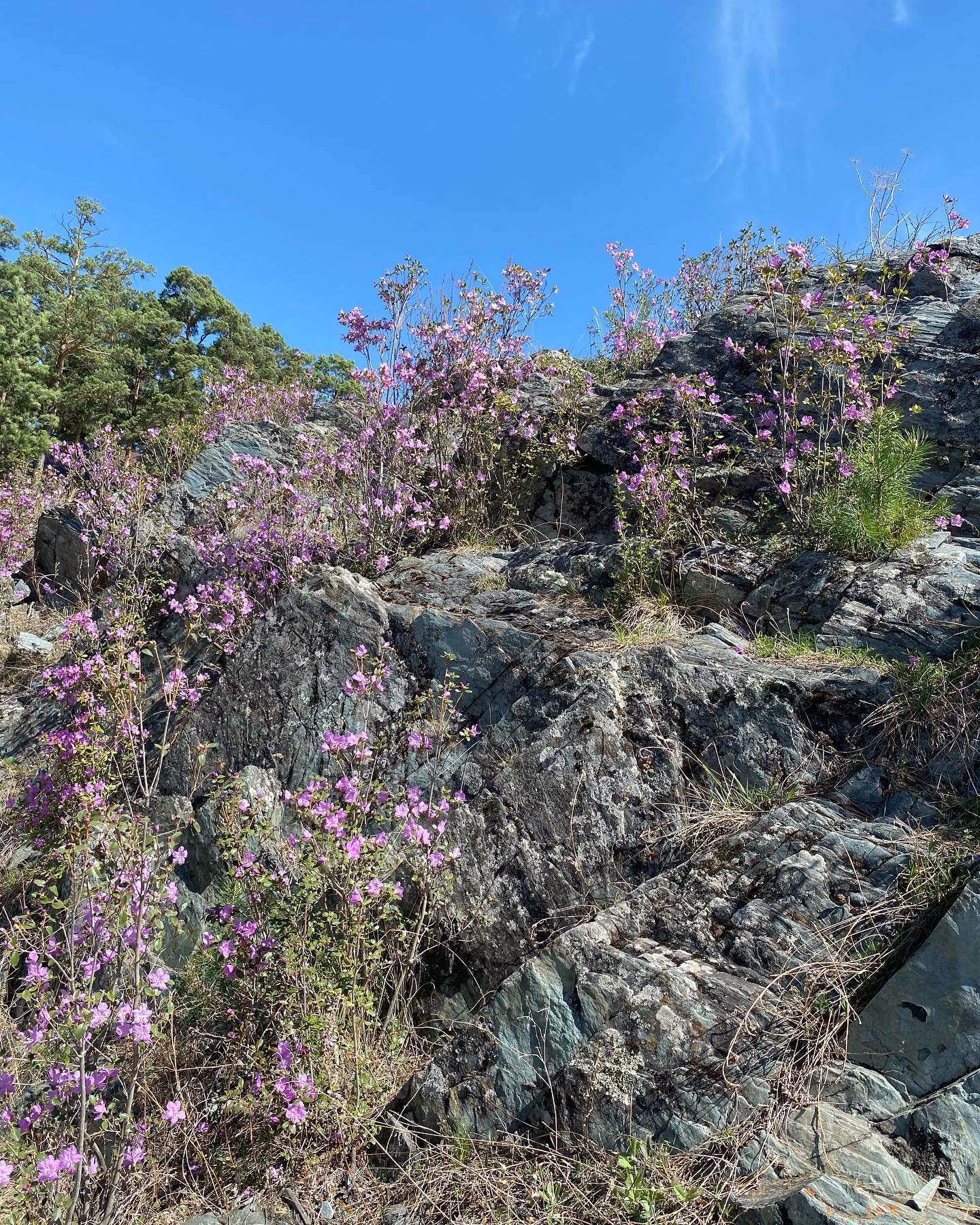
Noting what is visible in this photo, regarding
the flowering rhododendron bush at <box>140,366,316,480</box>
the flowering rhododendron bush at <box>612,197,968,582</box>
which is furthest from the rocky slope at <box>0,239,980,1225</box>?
the flowering rhododendron bush at <box>140,366,316,480</box>

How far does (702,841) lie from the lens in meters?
3.54

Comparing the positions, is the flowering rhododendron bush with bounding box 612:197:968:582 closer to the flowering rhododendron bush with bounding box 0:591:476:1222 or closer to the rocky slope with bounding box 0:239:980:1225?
the rocky slope with bounding box 0:239:980:1225

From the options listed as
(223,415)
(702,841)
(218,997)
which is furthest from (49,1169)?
(223,415)

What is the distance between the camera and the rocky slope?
8.16 feet

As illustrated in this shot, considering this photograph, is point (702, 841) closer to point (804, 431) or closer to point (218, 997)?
point (218, 997)

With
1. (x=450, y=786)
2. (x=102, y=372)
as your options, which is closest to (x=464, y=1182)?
(x=450, y=786)

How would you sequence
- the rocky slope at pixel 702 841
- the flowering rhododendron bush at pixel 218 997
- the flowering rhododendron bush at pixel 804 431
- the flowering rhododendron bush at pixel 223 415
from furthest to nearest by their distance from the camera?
the flowering rhododendron bush at pixel 223 415 → the flowering rhododendron bush at pixel 804 431 → the flowering rhododendron bush at pixel 218 997 → the rocky slope at pixel 702 841

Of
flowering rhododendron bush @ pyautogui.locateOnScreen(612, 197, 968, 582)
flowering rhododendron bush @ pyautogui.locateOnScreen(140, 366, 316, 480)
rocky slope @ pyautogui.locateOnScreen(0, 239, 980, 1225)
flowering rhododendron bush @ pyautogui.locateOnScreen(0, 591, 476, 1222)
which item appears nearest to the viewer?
rocky slope @ pyautogui.locateOnScreen(0, 239, 980, 1225)

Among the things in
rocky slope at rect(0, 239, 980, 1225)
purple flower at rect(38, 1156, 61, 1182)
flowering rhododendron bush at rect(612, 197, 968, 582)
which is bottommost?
purple flower at rect(38, 1156, 61, 1182)

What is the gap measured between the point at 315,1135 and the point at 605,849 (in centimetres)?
179

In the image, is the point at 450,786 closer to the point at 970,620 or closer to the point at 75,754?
the point at 75,754

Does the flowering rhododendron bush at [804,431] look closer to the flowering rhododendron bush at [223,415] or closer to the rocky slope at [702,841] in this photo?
the rocky slope at [702,841]

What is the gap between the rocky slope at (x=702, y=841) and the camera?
2486 millimetres

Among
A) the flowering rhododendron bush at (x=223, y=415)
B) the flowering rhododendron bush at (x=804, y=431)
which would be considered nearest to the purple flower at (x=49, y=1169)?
the flowering rhododendron bush at (x=804, y=431)
